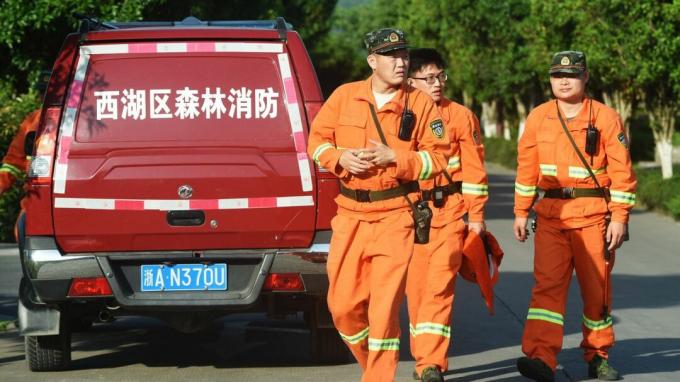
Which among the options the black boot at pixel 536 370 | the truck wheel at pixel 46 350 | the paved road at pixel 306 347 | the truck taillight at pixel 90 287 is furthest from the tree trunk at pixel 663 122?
the truck taillight at pixel 90 287

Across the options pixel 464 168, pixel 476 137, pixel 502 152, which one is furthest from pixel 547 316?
pixel 502 152

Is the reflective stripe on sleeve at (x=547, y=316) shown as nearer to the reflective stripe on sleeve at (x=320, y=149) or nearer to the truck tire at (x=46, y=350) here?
the reflective stripe on sleeve at (x=320, y=149)

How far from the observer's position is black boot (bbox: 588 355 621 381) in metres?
8.20

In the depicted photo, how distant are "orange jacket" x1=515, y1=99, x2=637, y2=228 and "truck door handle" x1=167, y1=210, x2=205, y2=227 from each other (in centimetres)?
184

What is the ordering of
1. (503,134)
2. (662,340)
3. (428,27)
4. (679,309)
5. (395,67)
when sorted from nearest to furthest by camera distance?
(395,67) → (662,340) → (679,309) → (428,27) → (503,134)

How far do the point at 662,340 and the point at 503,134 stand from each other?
65904mm

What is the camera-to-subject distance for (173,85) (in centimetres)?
798

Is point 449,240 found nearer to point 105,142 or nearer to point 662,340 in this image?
point 105,142

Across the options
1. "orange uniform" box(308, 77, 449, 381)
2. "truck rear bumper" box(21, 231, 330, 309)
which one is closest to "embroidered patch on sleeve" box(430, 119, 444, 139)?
"orange uniform" box(308, 77, 449, 381)

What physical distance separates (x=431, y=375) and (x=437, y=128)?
148 cm

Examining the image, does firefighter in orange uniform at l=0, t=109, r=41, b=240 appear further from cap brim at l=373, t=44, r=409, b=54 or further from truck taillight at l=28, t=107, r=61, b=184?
cap brim at l=373, t=44, r=409, b=54

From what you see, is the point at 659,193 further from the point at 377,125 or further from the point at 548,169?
the point at 377,125

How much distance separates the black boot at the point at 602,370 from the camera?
8195 millimetres

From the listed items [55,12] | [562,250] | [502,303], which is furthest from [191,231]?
[55,12]
